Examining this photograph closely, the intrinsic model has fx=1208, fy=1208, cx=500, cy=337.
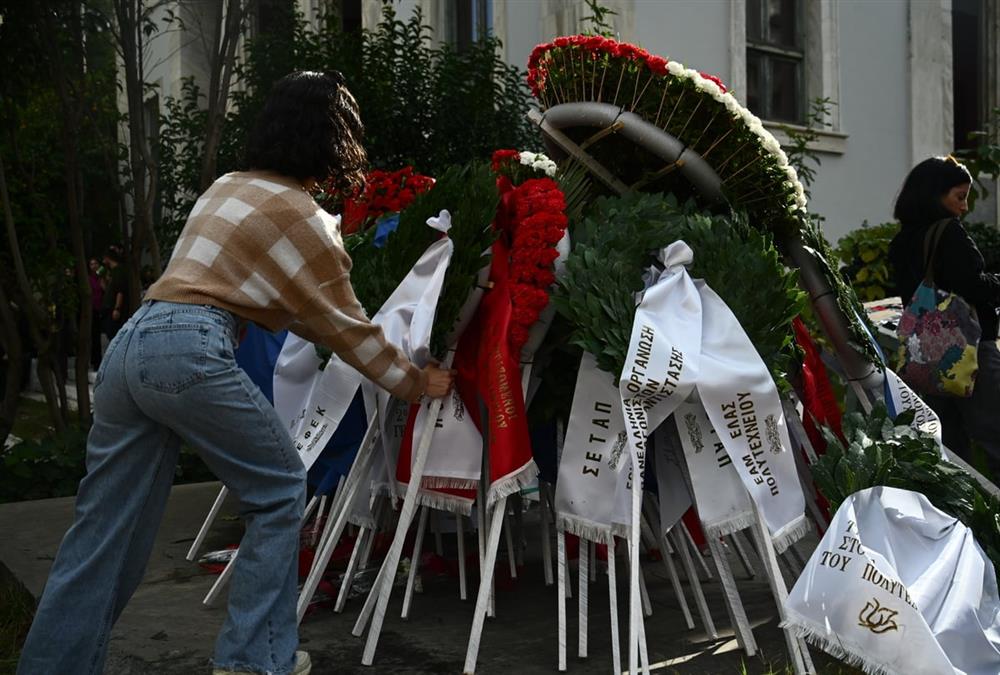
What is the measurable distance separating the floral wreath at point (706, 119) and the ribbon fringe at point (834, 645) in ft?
4.43

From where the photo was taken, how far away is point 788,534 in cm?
335

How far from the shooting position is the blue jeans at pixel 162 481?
287 cm

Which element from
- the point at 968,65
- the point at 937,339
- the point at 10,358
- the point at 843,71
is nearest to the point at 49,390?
the point at 10,358

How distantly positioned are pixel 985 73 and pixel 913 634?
39.9 ft

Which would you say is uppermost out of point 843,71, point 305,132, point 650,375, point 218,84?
point 843,71

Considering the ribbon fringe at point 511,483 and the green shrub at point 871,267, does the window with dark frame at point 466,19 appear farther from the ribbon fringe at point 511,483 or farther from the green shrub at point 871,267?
the ribbon fringe at point 511,483

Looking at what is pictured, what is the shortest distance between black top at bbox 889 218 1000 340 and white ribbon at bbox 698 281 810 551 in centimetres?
212

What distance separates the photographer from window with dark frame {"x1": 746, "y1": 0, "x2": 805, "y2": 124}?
1198cm

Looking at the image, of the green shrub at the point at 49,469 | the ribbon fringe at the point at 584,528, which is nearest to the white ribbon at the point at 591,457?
the ribbon fringe at the point at 584,528

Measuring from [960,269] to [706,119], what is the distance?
192 cm

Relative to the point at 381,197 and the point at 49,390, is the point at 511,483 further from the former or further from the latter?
the point at 49,390

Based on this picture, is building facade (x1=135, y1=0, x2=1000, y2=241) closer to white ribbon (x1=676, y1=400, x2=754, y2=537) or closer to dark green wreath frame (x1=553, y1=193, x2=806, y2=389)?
dark green wreath frame (x1=553, y1=193, x2=806, y2=389)

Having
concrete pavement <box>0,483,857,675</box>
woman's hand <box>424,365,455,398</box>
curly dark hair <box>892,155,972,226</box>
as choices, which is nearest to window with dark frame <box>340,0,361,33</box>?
curly dark hair <box>892,155,972,226</box>

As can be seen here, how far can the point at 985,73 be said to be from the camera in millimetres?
13609
